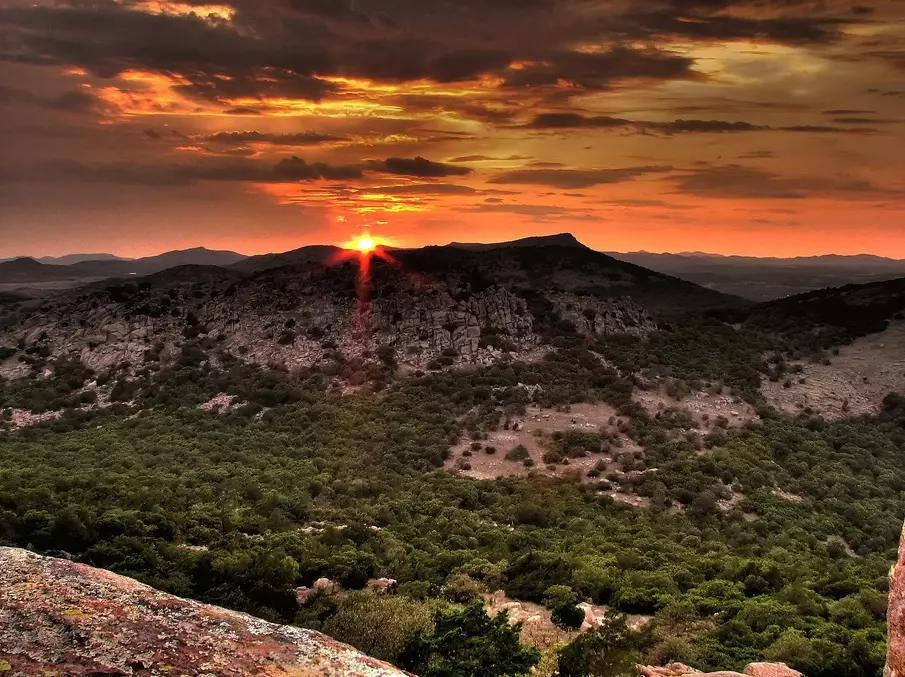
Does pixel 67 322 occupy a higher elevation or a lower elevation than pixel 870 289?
lower

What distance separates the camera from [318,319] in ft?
213

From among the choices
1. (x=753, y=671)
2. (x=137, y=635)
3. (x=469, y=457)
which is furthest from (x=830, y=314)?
(x=137, y=635)

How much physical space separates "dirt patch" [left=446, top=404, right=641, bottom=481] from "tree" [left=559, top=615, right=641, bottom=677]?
67.1ft

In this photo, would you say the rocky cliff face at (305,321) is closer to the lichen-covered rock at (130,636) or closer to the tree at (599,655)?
the tree at (599,655)

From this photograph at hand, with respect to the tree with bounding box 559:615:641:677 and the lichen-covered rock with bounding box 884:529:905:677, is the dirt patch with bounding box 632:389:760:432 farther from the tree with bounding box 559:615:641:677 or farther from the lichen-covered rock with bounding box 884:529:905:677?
the lichen-covered rock with bounding box 884:529:905:677

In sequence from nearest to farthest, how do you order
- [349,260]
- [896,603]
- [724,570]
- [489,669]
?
[896,603] < [489,669] < [724,570] < [349,260]

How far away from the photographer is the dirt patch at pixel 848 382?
51.2 m

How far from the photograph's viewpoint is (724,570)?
23109mm

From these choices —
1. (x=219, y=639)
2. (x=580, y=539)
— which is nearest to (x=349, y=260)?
(x=580, y=539)

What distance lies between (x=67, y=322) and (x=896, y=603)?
75.9 metres

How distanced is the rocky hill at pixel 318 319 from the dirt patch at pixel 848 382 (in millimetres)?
16522

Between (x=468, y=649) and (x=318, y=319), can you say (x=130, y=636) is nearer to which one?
(x=468, y=649)

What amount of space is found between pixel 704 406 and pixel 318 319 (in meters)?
40.5

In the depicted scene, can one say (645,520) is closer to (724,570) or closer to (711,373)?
(724,570)
